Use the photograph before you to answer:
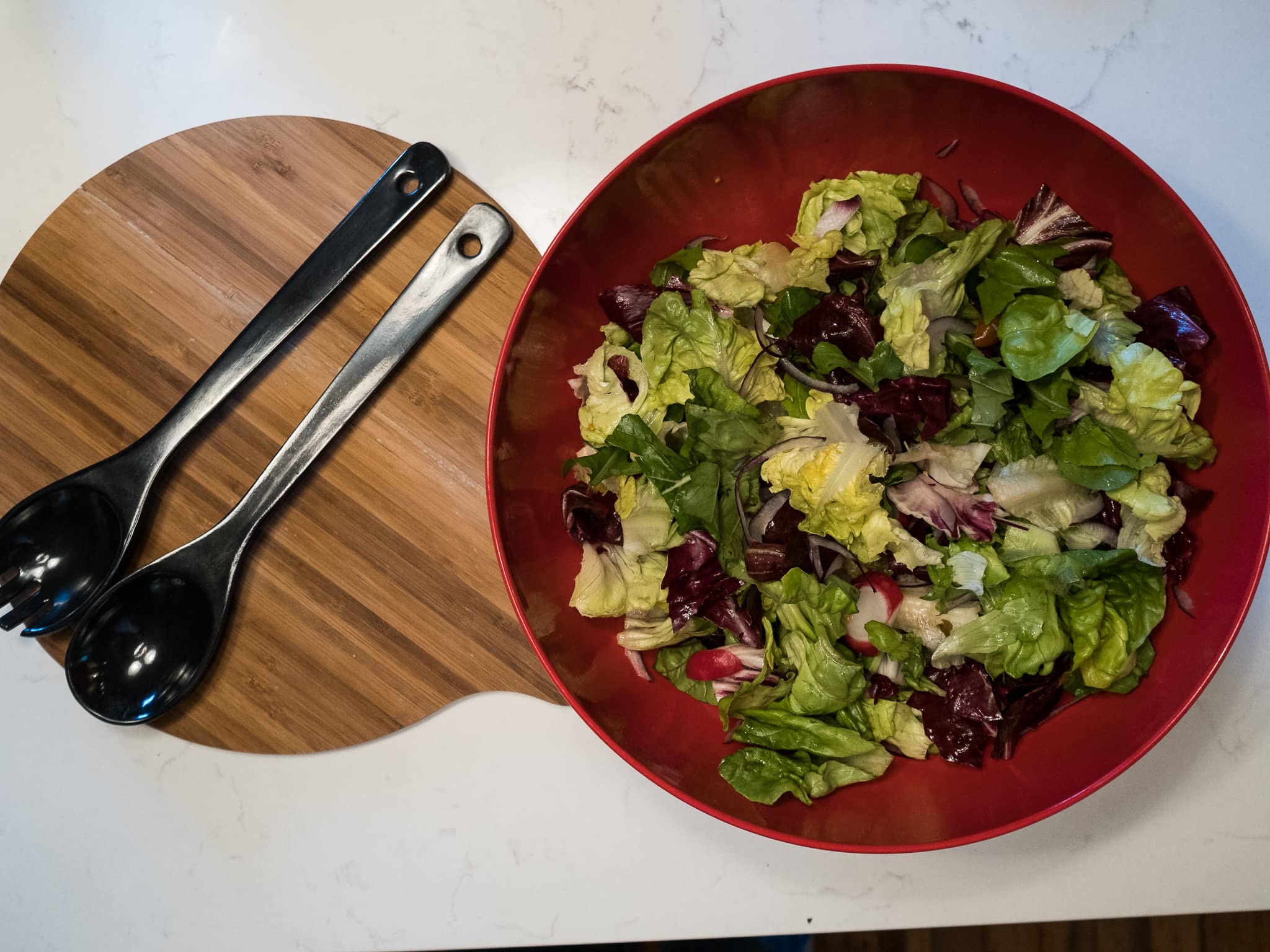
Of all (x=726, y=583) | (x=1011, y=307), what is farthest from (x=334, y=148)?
(x=1011, y=307)

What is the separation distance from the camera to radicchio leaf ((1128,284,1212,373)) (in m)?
1.10

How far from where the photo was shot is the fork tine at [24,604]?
50.3 inches

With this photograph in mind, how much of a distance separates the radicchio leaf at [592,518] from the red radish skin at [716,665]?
213 millimetres

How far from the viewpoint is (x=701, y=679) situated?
1.22 meters

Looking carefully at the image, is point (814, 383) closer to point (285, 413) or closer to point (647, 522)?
point (647, 522)

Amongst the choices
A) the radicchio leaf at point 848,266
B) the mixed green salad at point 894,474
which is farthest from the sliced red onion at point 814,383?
the radicchio leaf at point 848,266

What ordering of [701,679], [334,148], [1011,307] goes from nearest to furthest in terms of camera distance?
[1011,307], [701,679], [334,148]

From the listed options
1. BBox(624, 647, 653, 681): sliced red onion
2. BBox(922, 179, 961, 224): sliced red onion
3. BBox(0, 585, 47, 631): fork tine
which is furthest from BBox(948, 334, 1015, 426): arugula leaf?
BBox(0, 585, 47, 631): fork tine

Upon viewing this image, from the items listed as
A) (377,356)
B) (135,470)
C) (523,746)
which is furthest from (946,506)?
(135,470)

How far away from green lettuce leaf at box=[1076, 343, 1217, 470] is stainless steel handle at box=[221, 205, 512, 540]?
35.1 inches

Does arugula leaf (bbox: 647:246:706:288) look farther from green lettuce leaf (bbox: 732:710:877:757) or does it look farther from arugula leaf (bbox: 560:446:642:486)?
green lettuce leaf (bbox: 732:710:877:757)

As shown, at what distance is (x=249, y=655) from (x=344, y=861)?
375 millimetres

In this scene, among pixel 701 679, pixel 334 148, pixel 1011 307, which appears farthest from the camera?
pixel 334 148

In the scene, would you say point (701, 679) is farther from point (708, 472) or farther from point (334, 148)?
point (334, 148)
